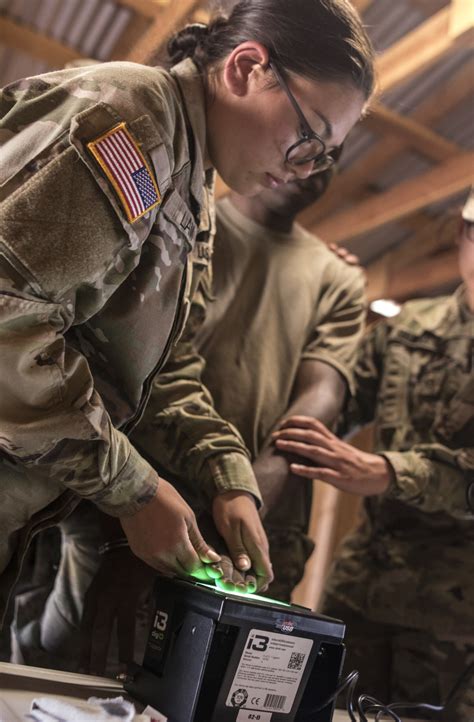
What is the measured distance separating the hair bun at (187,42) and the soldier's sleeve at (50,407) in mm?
537

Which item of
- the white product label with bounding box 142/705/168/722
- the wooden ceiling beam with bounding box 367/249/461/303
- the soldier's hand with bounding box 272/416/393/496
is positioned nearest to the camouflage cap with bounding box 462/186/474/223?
the soldier's hand with bounding box 272/416/393/496

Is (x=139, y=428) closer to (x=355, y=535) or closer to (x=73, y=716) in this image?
(x=73, y=716)

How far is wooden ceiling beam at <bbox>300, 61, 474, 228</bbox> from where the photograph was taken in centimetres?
333

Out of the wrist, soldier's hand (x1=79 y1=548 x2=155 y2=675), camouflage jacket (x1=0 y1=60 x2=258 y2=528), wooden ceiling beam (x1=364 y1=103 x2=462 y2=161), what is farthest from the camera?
wooden ceiling beam (x1=364 y1=103 x2=462 y2=161)

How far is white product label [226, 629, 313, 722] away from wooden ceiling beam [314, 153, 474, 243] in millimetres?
2878

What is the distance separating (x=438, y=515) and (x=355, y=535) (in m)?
0.25

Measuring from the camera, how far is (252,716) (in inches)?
39.8

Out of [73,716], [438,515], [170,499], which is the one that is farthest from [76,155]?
[438,515]

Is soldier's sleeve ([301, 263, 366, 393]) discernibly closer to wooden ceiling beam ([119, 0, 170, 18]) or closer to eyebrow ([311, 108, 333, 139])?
eyebrow ([311, 108, 333, 139])

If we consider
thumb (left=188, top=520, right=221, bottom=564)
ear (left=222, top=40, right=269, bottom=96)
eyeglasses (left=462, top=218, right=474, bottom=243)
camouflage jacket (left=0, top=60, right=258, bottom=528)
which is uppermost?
ear (left=222, top=40, right=269, bottom=96)

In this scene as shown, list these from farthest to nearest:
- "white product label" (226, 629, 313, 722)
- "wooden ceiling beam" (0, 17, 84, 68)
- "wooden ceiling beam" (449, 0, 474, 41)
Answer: "wooden ceiling beam" (0, 17, 84, 68)
"wooden ceiling beam" (449, 0, 474, 41)
"white product label" (226, 629, 313, 722)

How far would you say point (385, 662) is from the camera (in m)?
1.82

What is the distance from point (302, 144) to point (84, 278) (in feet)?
1.30

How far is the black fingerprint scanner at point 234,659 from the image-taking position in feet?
3.17
